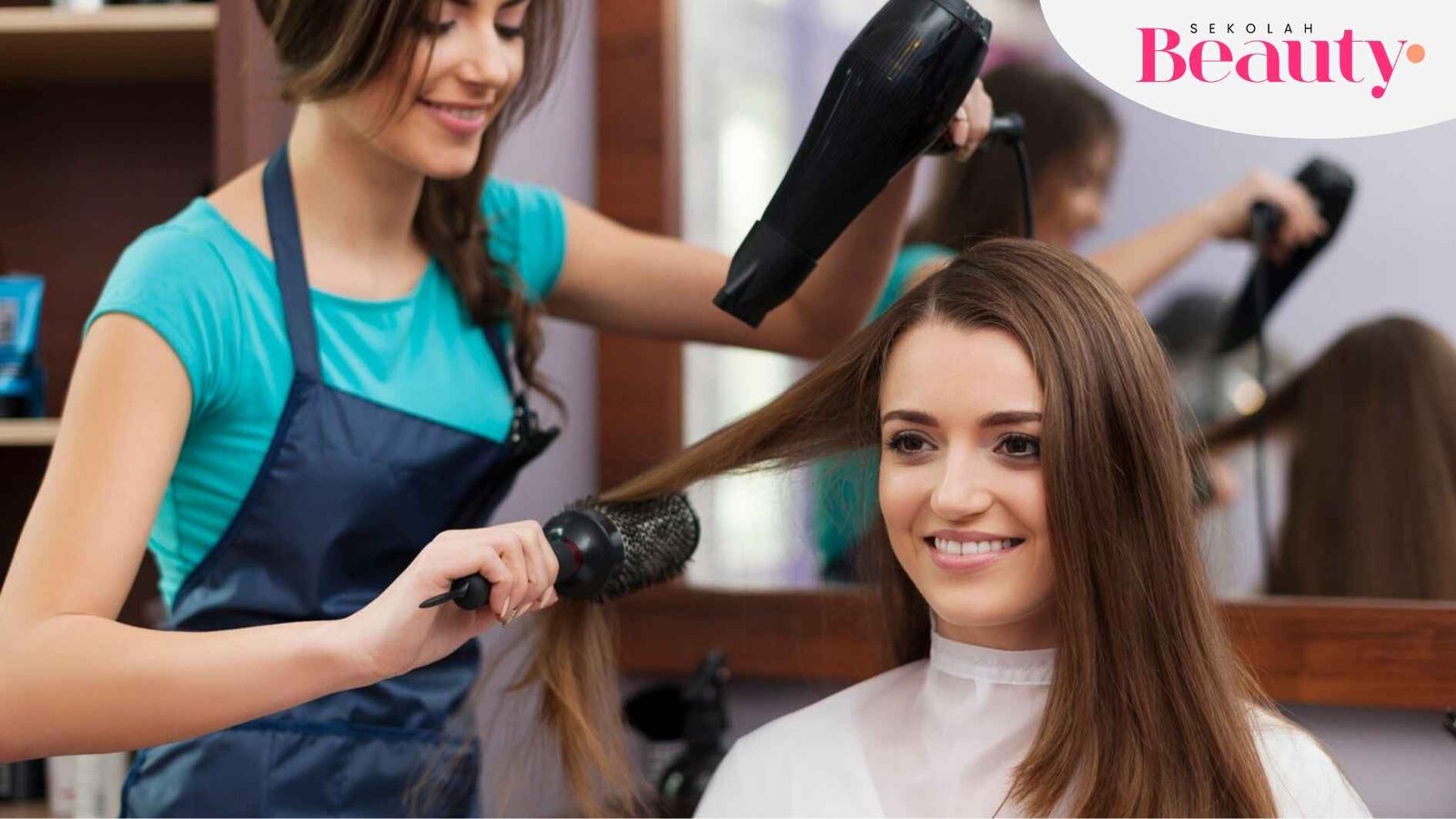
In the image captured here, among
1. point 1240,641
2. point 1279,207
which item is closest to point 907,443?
point 1240,641

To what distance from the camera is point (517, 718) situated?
4.99 feet

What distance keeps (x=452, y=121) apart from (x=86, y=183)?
1053 mm

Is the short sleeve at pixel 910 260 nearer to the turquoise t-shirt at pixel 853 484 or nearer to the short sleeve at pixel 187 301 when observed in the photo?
the turquoise t-shirt at pixel 853 484

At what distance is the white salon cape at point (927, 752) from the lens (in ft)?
3.93

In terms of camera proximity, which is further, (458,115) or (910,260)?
(910,260)

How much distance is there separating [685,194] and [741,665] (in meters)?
0.70

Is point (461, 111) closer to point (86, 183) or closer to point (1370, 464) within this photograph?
point (86, 183)

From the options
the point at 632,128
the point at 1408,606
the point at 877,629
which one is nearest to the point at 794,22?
the point at 632,128

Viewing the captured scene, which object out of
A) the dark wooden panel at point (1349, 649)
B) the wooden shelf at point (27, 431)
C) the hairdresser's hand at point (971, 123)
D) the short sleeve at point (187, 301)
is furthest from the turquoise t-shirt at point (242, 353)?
the dark wooden panel at point (1349, 649)

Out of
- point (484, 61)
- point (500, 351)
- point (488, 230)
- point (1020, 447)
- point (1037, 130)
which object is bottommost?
point (1020, 447)

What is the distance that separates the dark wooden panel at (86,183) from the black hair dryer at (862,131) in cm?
119

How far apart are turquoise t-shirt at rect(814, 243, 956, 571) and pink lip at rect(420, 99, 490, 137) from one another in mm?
417

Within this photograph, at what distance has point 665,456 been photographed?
2.01m

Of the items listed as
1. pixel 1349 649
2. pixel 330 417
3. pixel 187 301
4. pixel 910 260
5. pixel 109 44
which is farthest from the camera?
pixel 910 260
